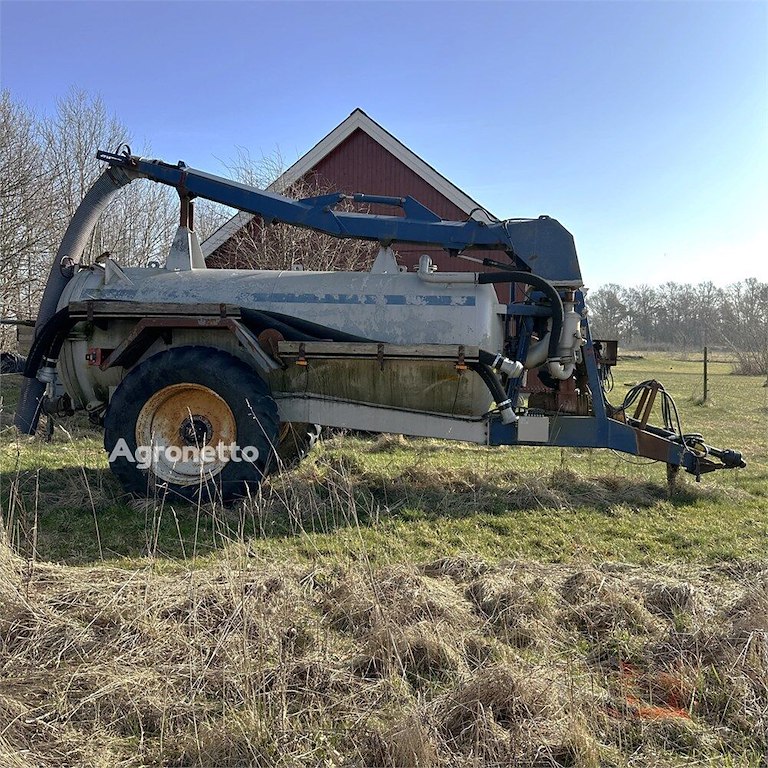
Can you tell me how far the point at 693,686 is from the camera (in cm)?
260

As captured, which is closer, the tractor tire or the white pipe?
the white pipe

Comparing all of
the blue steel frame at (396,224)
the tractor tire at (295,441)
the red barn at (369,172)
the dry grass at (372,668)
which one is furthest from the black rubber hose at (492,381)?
the red barn at (369,172)

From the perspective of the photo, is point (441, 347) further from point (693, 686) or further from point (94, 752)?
point (94, 752)

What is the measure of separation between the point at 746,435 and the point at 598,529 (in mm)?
6931

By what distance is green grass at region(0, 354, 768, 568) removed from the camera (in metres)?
4.27

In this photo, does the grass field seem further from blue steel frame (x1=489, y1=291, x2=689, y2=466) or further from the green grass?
blue steel frame (x1=489, y1=291, x2=689, y2=466)

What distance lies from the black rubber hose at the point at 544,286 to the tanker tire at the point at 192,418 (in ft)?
6.93

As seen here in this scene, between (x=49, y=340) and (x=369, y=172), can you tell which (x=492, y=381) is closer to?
(x=49, y=340)

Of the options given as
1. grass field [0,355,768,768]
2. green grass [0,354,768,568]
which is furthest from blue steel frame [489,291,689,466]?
grass field [0,355,768,768]

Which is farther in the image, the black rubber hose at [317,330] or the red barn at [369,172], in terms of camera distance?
the red barn at [369,172]

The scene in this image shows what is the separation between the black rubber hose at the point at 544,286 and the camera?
520cm

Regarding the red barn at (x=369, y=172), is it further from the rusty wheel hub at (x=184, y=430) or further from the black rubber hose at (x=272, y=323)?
the rusty wheel hub at (x=184, y=430)

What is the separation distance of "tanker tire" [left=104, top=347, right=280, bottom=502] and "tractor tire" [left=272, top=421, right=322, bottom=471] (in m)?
0.73

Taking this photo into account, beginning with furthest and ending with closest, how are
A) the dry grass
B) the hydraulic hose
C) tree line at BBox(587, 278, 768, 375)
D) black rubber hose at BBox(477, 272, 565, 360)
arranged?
tree line at BBox(587, 278, 768, 375) → the hydraulic hose → black rubber hose at BBox(477, 272, 565, 360) → the dry grass
